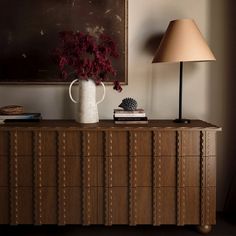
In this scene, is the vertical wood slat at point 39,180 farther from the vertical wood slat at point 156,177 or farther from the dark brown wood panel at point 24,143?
the vertical wood slat at point 156,177

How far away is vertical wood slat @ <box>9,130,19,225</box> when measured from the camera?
7.12 feet

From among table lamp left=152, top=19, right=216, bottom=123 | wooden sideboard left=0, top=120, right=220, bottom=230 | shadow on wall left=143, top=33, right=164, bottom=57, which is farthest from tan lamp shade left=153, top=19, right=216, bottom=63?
wooden sideboard left=0, top=120, right=220, bottom=230

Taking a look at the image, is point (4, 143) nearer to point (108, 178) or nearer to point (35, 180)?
point (35, 180)

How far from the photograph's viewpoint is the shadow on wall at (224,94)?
2621 mm

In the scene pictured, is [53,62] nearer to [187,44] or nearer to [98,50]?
[98,50]

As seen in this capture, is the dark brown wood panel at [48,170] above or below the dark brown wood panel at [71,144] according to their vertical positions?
below

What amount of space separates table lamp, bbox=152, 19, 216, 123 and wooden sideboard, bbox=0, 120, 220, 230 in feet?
1.48

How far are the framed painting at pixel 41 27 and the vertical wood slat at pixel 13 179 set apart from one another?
59cm

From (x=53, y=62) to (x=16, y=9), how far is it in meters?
0.45

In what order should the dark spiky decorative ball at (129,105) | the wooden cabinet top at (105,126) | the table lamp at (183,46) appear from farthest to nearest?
the dark spiky decorative ball at (129,105) < the table lamp at (183,46) < the wooden cabinet top at (105,126)

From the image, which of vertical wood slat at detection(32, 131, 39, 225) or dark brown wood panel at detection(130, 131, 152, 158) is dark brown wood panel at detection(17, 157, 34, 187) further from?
dark brown wood panel at detection(130, 131, 152, 158)

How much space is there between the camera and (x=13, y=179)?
218cm

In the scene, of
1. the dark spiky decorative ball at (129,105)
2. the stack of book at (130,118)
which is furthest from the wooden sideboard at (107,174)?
the dark spiky decorative ball at (129,105)

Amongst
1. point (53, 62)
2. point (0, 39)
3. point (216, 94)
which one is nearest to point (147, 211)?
point (216, 94)
